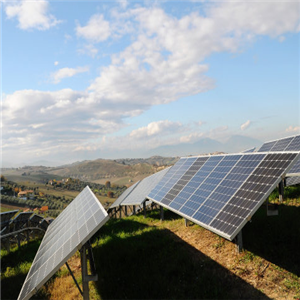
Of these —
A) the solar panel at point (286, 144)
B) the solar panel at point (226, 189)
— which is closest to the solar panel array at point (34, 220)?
the solar panel at point (226, 189)

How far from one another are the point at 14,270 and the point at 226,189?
46.7 feet

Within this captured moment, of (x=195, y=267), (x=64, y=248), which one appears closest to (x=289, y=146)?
(x=195, y=267)

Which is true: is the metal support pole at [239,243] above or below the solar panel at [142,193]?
below

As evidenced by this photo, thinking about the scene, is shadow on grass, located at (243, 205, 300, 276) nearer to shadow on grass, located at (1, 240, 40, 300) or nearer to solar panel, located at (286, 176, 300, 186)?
solar panel, located at (286, 176, 300, 186)

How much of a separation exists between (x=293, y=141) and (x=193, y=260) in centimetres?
1678

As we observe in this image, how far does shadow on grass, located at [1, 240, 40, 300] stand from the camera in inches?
509

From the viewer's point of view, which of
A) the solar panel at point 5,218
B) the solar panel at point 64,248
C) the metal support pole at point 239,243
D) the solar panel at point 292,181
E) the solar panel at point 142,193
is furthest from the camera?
the solar panel at point 142,193

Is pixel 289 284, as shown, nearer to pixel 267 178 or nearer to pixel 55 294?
pixel 267 178

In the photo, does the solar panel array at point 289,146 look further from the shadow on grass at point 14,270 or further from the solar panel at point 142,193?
the shadow on grass at point 14,270

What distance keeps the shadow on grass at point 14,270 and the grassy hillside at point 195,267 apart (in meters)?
0.07

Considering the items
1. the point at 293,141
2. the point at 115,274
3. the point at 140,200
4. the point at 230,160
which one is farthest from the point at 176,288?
the point at 293,141

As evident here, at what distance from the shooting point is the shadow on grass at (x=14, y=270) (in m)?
12.9

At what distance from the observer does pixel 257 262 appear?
10555 millimetres

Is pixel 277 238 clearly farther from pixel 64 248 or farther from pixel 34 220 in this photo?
pixel 34 220
